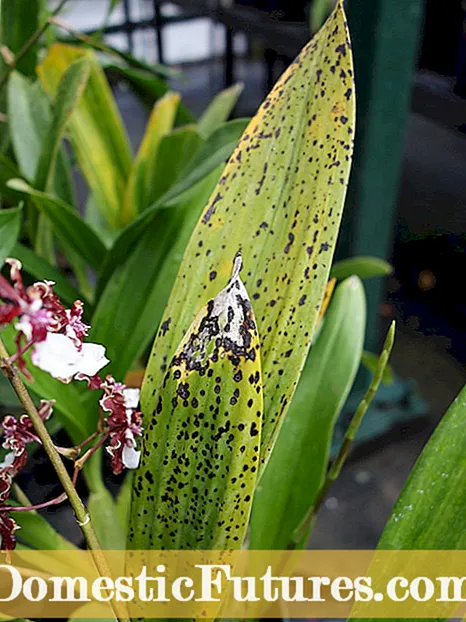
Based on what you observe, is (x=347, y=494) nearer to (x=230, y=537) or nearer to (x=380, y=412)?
(x=380, y=412)

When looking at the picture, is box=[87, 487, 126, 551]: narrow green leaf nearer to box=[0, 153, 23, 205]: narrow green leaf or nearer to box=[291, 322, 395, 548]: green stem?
box=[291, 322, 395, 548]: green stem

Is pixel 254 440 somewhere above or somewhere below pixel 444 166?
above

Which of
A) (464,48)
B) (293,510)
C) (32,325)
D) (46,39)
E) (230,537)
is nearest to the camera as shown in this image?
(32,325)

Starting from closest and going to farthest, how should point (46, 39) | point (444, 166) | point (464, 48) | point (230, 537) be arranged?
point (230, 537), point (46, 39), point (464, 48), point (444, 166)

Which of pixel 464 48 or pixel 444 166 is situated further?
pixel 444 166

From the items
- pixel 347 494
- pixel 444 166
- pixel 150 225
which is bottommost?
pixel 347 494

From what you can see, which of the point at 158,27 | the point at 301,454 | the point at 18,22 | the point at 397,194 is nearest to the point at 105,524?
the point at 301,454

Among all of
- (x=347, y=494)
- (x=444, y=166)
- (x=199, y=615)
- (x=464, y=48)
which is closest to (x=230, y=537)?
(x=199, y=615)

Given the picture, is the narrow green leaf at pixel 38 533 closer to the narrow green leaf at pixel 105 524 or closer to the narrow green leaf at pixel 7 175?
the narrow green leaf at pixel 105 524
